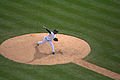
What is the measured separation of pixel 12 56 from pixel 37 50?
1404 mm

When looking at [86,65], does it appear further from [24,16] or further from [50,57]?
[24,16]

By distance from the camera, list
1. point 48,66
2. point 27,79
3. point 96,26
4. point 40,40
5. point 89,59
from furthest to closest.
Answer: point 96,26, point 40,40, point 89,59, point 48,66, point 27,79

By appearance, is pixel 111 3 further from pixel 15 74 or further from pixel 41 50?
pixel 15 74

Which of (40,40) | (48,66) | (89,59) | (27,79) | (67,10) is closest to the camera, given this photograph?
(27,79)

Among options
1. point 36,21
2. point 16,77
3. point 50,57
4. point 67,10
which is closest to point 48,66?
point 50,57

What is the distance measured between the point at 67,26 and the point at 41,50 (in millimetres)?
3665

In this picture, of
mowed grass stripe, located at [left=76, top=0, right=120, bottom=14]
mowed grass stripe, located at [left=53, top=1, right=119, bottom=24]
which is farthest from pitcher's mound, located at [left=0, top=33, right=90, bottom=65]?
mowed grass stripe, located at [left=76, top=0, right=120, bottom=14]

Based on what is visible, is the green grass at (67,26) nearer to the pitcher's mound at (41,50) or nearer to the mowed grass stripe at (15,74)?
the mowed grass stripe at (15,74)

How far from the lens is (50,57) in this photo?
48.0 feet

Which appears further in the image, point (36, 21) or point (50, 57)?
point (36, 21)

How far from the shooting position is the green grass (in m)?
13.4

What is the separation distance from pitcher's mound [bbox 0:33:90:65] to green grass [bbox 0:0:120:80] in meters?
0.42

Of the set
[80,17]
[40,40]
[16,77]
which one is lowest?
[16,77]

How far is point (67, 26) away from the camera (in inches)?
720
